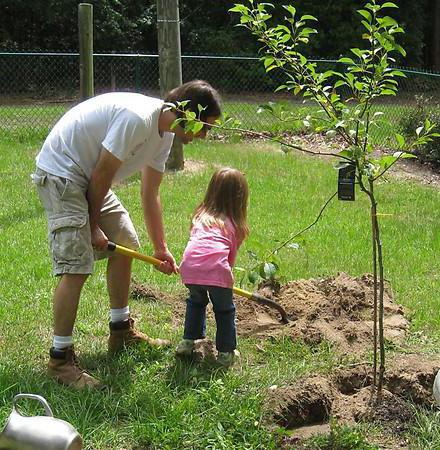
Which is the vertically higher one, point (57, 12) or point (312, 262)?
point (57, 12)

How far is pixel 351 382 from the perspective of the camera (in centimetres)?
405

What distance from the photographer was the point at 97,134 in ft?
12.7

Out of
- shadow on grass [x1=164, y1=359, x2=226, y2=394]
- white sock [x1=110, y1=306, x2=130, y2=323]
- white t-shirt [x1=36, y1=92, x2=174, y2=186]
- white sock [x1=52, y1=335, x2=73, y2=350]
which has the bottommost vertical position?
shadow on grass [x1=164, y1=359, x2=226, y2=394]

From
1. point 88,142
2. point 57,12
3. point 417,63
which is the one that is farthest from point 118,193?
point 417,63

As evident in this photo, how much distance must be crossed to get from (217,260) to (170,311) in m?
1.16

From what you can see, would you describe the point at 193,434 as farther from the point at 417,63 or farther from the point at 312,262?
the point at 417,63

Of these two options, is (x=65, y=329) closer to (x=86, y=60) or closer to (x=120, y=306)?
(x=120, y=306)

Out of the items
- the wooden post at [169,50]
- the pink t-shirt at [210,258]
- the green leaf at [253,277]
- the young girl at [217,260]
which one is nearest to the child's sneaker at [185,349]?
the young girl at [217,260]

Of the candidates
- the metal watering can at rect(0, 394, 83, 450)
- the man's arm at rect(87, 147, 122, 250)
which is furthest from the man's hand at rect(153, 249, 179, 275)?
the metal watering can at rect(0, 394, 83, 450)

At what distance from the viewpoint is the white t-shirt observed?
374 centimetres

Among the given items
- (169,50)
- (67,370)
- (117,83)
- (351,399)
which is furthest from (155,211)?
(117,83)

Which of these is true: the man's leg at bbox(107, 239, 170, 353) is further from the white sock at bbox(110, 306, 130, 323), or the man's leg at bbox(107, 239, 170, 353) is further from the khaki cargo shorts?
the khaki cargo shorts

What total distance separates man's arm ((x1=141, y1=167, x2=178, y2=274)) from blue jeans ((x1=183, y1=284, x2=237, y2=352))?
37 cm

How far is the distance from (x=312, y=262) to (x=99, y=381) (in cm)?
274
